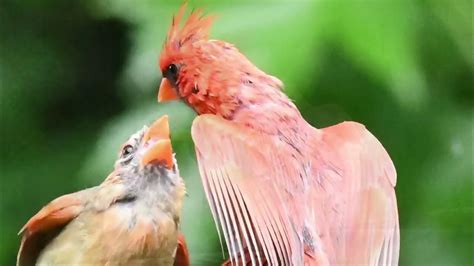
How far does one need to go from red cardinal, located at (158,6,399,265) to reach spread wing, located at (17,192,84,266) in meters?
0.21

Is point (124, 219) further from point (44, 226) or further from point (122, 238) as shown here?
point (44, 226)

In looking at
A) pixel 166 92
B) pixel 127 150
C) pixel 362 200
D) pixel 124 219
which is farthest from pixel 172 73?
pixel 362 200

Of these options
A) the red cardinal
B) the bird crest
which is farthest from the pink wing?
the bird crest

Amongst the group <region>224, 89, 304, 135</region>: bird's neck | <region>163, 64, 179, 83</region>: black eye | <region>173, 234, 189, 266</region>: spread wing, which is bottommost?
<region>173, 234, 189, 266</region>: spread wing

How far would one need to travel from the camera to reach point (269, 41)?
108 centimetres

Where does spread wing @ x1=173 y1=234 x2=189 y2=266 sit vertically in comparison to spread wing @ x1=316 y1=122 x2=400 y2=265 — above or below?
below

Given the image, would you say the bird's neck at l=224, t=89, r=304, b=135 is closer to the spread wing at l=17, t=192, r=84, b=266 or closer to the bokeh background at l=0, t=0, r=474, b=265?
the bokeh background at l=0, t=0, r=474, b=265

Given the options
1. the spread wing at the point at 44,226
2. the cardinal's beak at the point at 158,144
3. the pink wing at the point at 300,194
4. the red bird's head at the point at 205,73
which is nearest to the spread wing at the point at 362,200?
the pink wing at the point at 300,194

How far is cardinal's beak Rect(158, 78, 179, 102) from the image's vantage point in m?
1.04

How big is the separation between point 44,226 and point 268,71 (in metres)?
0.43

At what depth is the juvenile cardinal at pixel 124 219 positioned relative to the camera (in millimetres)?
974

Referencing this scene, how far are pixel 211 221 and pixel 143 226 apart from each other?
0.11 metres

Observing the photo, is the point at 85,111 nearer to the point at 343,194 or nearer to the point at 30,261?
the point at 30,261

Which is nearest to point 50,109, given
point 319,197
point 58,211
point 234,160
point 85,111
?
point 85,111
